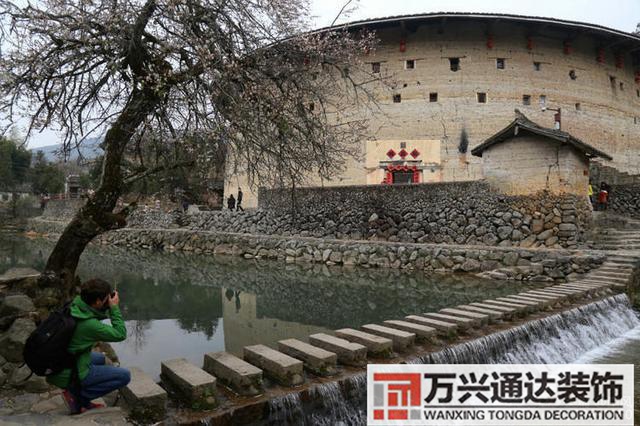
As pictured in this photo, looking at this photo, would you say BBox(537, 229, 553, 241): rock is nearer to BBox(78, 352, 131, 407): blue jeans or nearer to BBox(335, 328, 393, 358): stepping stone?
A: BBox(335, 328, 393, 358): stepping stone

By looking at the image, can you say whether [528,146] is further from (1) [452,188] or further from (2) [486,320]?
(2) [486,320]

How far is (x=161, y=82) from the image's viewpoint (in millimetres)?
5434

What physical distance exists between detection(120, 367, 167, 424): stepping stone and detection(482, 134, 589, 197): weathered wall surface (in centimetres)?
1283

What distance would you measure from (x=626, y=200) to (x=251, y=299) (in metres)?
17.5

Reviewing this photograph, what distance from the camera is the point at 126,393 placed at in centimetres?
325

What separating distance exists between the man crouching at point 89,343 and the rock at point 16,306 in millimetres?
1805

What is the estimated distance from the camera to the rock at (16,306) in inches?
175

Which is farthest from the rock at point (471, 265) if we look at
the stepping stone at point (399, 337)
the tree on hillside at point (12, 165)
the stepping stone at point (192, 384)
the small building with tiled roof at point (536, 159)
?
the tree on hillside at point (12, 165)

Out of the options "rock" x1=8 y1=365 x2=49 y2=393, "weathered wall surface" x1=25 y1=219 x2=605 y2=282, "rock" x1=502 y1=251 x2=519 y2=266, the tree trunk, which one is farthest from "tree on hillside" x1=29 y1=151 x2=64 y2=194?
"rock" x1=8 y1=365 x2=49 y2=393

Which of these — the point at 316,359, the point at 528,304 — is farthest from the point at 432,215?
the point at 316,359

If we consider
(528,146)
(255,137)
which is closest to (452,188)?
(528,146)

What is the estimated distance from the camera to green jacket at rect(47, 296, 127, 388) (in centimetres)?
293

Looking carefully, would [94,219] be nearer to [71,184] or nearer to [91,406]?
[91,406]

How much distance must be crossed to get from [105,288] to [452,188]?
13832mm
